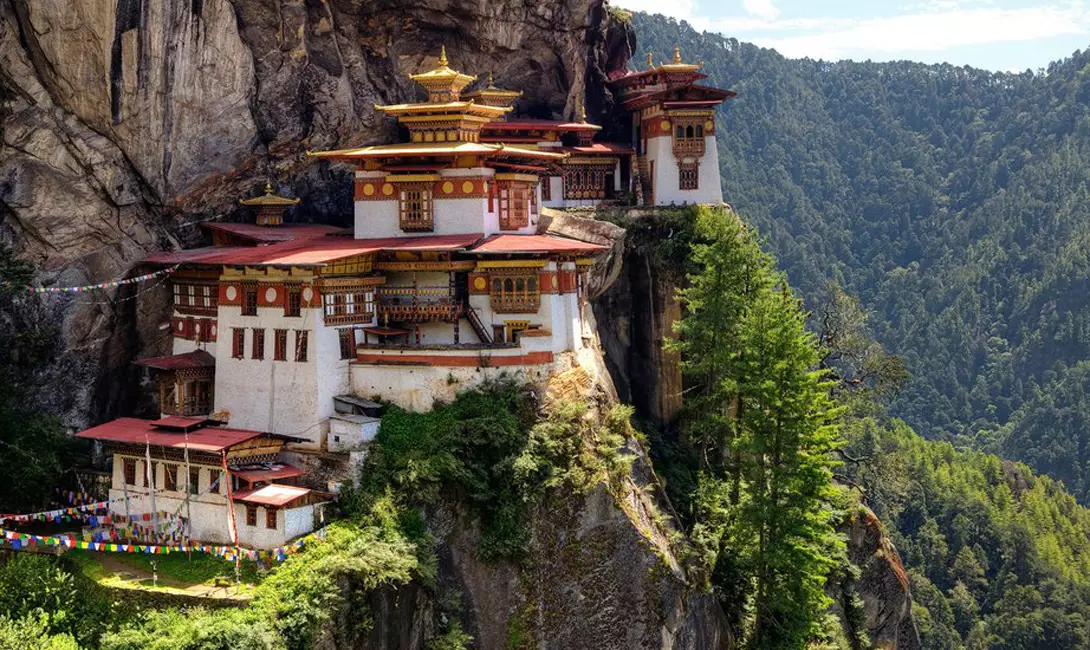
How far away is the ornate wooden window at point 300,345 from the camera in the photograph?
132ft

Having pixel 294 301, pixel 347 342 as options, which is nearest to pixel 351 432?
pixel 347 342

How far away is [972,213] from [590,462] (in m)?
147

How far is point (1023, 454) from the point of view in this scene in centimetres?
14050

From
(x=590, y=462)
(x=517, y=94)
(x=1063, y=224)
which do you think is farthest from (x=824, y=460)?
(x=1063, y=224)

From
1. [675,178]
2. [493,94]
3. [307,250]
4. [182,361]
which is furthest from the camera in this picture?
[675,178]

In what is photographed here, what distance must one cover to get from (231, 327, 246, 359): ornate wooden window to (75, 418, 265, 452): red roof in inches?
105

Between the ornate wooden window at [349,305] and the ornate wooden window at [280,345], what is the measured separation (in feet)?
4.81

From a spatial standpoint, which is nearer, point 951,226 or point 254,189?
point 254,189

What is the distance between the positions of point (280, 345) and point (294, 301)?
4.87 feet

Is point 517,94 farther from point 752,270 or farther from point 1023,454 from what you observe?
point 1023,454

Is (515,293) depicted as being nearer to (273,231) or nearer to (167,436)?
(273,231)

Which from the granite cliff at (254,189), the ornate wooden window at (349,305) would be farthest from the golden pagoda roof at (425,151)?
the ornate wooden window at (349,305)

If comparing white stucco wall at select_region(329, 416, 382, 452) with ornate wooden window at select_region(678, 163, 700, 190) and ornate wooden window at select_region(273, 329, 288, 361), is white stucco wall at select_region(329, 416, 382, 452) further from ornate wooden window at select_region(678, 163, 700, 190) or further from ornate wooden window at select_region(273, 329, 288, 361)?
ornate wooden window at select_region(678, 163, 700, 190)

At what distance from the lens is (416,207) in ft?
151
